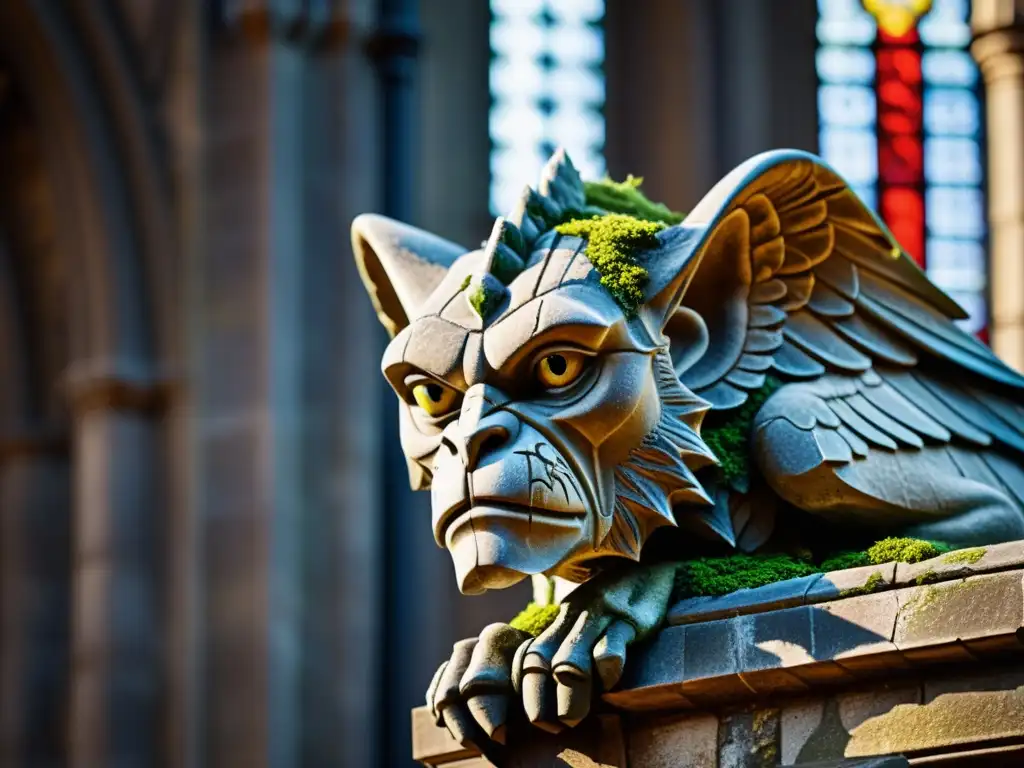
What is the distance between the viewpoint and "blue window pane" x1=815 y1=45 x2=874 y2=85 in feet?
59.8

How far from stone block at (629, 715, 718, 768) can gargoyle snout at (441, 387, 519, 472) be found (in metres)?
0.63

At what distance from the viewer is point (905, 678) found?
4.47 m

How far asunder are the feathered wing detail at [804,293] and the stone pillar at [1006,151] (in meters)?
8.37

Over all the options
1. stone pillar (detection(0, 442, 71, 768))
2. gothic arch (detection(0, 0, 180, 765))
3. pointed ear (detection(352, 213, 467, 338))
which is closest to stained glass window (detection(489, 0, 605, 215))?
gothic arch (detection(0, 0, 180, 765))

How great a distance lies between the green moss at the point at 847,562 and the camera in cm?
490

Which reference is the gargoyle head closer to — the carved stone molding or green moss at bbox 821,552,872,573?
green moss at bbox 821,552,872,573

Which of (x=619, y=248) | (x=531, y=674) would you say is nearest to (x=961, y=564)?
(x=531, y=674)

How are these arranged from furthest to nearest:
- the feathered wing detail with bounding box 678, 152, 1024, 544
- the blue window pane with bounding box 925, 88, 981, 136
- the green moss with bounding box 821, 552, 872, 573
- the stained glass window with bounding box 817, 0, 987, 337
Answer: the blue window pane with bounding box 925, 88, 981, 136, the stained glass window with bounding box 817, 0, 987, 337, the feathered wing detail with bounding box 678, 152, 1024, 544, the green moss with bounding box 821, 552, 872, 573

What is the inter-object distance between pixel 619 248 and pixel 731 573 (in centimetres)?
68

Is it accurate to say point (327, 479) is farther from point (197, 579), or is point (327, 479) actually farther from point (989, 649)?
point (989, 649)

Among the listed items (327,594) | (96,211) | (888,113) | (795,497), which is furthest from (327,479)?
(795,497)

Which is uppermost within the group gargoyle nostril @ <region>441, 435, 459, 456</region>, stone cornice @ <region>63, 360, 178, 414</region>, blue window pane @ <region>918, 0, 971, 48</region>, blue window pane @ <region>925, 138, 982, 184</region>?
blue window pane @ <region>918, 0, 971, 48</region>

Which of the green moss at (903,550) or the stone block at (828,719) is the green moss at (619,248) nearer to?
the green moss at (903,550)

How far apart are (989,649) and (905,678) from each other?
0.70 ft
